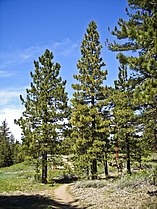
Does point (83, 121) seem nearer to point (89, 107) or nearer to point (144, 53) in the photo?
point (89, 107)

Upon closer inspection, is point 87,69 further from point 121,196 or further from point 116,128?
point 121,196

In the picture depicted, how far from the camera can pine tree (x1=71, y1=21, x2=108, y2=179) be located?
27281 mm

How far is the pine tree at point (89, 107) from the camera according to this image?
27.3m

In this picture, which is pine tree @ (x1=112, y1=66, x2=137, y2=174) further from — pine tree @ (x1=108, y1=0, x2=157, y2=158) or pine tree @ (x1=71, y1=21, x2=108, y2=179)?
pine tree @ (x1=108, y1=0, x2=157, y2=158)

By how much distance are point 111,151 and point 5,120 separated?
83369mm

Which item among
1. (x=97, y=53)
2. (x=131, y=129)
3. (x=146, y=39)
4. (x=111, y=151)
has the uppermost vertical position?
(x=97, y=53)

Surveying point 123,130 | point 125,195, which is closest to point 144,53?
point 125,195

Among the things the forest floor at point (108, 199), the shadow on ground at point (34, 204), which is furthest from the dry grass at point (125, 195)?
the shadow on ground at point (34, 204)

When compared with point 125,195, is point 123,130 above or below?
above

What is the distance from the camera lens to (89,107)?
94.1 feet

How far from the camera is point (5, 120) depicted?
104625 mm

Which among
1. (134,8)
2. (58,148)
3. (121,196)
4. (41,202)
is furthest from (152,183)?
(58,148)

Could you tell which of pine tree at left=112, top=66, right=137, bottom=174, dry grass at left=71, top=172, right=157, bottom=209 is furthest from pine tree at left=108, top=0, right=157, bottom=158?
pine tree at left=112, top=66, right=137, bottom=174

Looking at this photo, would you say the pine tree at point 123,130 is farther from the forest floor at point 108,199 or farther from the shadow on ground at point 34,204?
the shadow on ground at point 34,204
